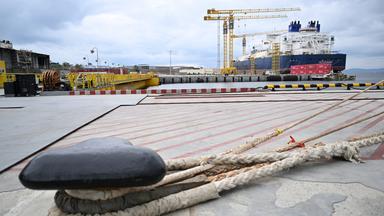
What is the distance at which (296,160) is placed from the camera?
260 cm

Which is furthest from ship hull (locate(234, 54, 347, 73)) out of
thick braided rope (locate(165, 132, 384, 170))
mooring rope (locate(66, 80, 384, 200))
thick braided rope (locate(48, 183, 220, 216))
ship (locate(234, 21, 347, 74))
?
thick braided rope (locate(48, 183, 220, 216))

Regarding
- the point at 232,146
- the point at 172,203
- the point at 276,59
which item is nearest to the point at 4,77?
the point at 232,146

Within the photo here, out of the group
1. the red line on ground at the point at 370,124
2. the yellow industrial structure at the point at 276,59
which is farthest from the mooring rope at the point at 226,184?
the yellow industrial structure at the point at 276,59

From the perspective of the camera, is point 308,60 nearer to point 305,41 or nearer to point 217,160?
point 305,41

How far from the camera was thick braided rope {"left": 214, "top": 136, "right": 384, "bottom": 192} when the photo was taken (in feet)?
7.20

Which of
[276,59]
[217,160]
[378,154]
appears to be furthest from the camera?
[276,59]

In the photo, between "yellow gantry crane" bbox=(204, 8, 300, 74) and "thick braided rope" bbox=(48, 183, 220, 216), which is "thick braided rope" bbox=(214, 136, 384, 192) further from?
"yellow gantry crane" bbox=(204, 8, 300, 74)

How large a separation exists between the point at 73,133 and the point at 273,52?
6911 centimetres

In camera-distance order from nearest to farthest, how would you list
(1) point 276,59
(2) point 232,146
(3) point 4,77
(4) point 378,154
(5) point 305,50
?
(4) point 378,154, (2) point 232,146, (3) point 4,77, (5) point 305,50, (1) point 276,59

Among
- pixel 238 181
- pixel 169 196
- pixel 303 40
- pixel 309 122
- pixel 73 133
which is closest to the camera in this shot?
pixel 169 196

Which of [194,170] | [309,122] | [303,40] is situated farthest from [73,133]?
[303,40]

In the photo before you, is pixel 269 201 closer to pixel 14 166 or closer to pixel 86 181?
pixel 86 181

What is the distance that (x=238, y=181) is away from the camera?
2.22 metres

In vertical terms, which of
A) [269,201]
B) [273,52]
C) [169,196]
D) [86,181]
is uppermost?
[273,52]
